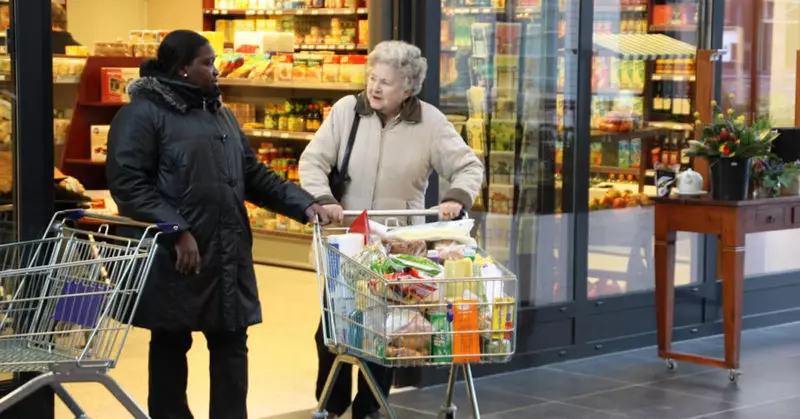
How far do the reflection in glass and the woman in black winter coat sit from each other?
2123 mm

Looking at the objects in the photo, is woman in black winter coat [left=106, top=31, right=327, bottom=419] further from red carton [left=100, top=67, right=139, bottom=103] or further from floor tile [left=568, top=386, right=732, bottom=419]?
red carton [left=100, top=67, right=139, bottom=103]

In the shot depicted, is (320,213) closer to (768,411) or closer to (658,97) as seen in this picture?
(768,411)

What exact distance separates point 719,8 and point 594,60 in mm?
1044

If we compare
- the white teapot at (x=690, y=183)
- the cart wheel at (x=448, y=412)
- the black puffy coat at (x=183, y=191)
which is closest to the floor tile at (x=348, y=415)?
the cart wheel at (x=448, y=412)

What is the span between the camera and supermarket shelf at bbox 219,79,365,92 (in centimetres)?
945

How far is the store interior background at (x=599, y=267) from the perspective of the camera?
605 centimetres

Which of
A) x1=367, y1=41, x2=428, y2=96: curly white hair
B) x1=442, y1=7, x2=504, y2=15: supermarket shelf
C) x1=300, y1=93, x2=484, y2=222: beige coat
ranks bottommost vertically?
x1=300, y1=93, x2=484, y2=222: beige coat

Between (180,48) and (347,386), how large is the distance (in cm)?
176

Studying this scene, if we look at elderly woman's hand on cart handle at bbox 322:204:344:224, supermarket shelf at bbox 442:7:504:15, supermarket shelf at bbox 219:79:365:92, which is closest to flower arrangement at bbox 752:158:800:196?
supermarket shelf at bbox 442:7:504:15

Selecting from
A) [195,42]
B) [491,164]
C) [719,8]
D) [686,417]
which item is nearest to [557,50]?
[491,164]

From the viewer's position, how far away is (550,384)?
20.8ft

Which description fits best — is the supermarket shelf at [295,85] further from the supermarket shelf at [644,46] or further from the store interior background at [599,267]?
the supermarket shelf at [644,46]

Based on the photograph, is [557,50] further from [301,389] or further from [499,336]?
[499,336]

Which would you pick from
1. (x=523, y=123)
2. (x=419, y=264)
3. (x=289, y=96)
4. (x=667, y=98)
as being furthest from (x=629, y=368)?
(x=289, y=96)
